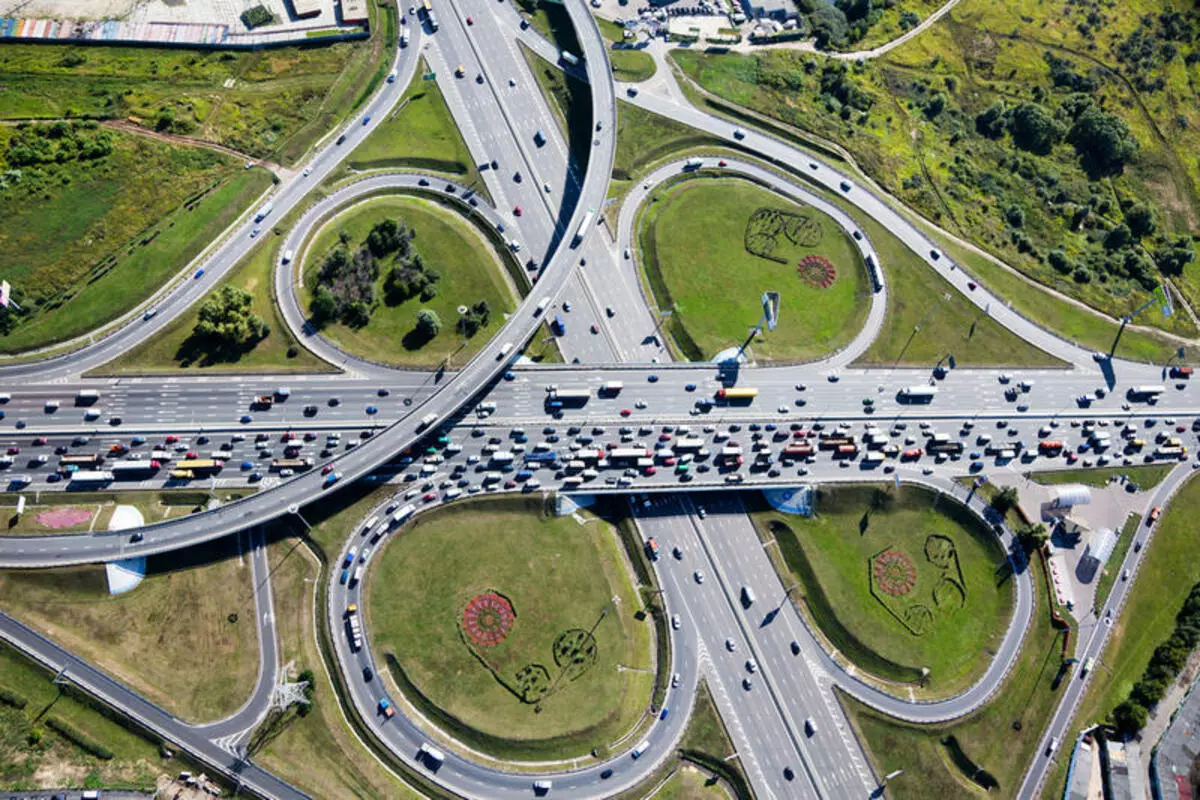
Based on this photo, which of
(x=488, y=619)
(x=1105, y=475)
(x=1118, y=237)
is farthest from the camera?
(x=1118, y=237)

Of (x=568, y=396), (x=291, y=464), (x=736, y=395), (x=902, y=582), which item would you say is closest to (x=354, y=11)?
(x=568, y=396)

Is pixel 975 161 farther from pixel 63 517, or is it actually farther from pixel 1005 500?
pixel 63 517

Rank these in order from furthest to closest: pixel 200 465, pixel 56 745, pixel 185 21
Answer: pixel 185 21, pixel 200 465, pixel 56 745

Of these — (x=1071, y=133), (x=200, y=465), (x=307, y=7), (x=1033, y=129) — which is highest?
(x=1071, y=133)

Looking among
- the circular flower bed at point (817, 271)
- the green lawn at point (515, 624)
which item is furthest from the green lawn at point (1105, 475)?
the green lawn at point (515, 624)

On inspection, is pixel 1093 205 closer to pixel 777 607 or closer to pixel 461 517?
pixel 777 607

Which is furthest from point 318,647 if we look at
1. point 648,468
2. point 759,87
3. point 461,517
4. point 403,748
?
point 759,87

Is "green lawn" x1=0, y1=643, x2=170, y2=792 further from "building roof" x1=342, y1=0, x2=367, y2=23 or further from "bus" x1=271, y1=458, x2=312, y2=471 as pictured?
"building roof" x1=342, y1=0, x2=367, y2=23
